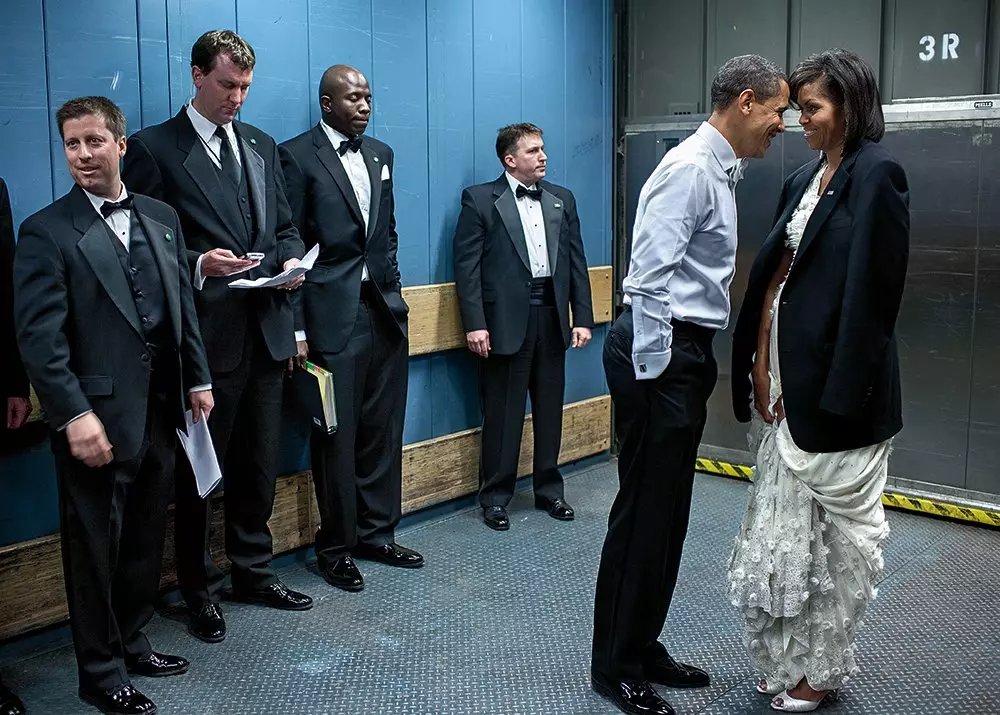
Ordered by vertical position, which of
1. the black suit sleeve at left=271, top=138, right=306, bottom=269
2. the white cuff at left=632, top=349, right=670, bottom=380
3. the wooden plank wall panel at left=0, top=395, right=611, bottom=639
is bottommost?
the wooden plank wall panel at left=0, top=395, right=611, bottom=639

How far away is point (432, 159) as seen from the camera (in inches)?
178

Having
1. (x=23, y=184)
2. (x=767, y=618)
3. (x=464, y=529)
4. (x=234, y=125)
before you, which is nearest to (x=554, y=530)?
(x=464, y=529)

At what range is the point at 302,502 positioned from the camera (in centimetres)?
412

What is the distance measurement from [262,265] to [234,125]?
472 millimetres

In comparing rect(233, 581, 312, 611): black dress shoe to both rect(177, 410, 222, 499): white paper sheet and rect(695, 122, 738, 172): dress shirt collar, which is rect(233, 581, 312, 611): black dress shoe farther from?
rect(695, 122, 738, 172): dress shirt collar

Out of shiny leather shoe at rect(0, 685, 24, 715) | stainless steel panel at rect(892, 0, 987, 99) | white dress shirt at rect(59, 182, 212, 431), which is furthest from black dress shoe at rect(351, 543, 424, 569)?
stainless steel panel at rect(892, 0, 987, 99)

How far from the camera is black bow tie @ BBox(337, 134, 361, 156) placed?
3914mm

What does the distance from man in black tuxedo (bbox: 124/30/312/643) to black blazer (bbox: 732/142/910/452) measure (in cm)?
171

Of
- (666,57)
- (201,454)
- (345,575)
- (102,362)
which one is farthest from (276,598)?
(666,57)

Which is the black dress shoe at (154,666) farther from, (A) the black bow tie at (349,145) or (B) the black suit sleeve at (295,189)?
(A) the black bow tie at (349,145)

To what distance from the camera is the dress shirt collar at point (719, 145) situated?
106 inches

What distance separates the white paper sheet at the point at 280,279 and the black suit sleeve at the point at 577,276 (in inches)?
63.0

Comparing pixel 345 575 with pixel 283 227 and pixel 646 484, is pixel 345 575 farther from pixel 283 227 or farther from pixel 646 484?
pixel 646 484

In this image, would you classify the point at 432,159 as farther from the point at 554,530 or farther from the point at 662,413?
the point at 662,413
